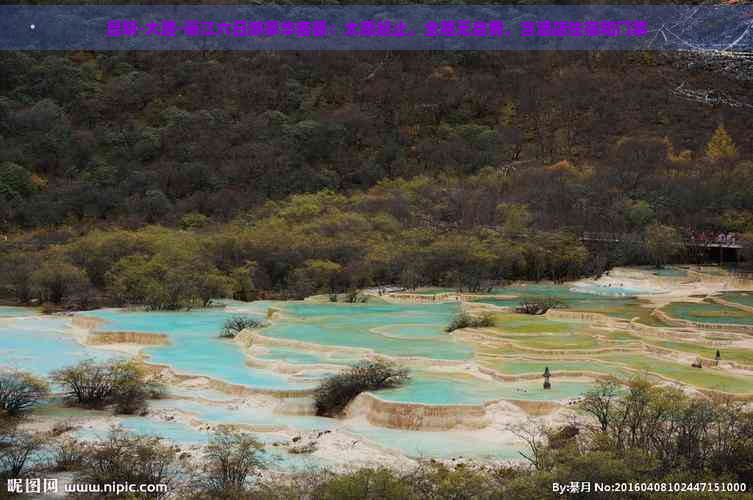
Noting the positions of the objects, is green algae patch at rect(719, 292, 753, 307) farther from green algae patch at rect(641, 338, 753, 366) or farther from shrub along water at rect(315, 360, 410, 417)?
shrub along water at rect(315, 360, 410, 417)

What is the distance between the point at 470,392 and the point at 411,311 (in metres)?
12.5

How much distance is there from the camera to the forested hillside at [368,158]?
42.7 m

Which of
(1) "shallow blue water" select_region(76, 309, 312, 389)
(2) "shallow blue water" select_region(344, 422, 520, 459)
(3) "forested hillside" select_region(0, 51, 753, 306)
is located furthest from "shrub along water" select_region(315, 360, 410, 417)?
(3) "forested hillside" select_region(0, 51, 753, 306)

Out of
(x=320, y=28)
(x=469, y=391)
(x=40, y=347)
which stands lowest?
(x=469, y=391)

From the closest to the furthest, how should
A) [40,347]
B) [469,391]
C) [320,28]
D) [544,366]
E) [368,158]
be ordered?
[469,391], [544,366], [40,347], [368,158], [320,28]

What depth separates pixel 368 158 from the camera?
6794 cm

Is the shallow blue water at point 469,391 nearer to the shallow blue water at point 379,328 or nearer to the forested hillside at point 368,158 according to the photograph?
the shallow blue water at point 379,328

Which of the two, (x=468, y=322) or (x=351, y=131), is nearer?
(x=468, y=322)

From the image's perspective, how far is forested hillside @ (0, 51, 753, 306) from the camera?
42656 mm

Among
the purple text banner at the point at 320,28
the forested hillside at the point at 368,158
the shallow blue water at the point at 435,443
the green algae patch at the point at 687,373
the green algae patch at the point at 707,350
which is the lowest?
the shallow blue water at the point at 435,443

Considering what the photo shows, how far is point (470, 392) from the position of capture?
68.8 ft

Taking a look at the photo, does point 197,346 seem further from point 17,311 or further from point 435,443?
point 17,311

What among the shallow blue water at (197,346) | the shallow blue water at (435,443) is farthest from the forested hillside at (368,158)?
the shallow blue water at (435,443)

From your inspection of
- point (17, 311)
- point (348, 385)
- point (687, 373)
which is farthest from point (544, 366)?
point (17, 311)
